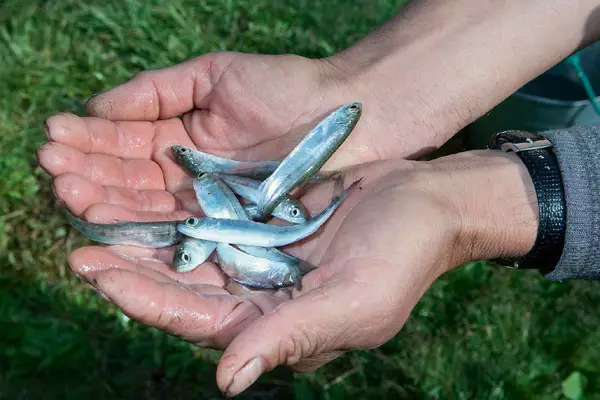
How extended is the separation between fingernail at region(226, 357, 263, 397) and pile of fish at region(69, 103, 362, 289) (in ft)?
1.56

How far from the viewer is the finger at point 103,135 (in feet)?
10.4

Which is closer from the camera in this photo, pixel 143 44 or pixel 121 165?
pixel 121 165


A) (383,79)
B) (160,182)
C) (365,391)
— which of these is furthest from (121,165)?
(365,391)

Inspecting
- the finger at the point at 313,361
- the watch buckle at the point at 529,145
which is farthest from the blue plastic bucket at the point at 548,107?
the finger at the point at 313,361

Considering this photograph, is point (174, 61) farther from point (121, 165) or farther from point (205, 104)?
point (121, 165)

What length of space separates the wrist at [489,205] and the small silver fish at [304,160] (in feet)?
1.69

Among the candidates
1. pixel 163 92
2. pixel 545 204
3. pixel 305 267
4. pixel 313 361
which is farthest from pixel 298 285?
pixel 163 92

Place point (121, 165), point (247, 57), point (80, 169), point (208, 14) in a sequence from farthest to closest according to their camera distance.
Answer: point (208, 14), point (247, 57), point (121, 165), point (80, 169)

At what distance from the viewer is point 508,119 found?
15.6ft

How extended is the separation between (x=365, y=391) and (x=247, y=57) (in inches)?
78.8

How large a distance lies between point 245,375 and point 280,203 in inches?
44.8

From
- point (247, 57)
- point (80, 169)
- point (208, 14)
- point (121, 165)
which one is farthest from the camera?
point (208, 14)

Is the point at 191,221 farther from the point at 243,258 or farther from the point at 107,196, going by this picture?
the point at 107,196

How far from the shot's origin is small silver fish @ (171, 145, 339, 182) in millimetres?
3352
